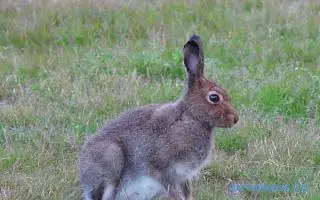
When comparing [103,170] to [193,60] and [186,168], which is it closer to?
[186,168]

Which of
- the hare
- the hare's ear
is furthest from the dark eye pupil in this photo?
the hare's ear

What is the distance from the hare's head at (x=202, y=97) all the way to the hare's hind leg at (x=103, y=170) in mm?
585

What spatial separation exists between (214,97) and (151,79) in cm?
302

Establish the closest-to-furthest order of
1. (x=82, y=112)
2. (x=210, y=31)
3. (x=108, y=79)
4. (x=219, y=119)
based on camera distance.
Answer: (x=219, y=119) → (x=82, y=112) → (x=108, y=79) → (x=210, y=31)

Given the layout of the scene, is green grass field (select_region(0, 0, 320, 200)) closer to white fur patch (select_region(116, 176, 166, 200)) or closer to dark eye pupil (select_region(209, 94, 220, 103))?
white fur patch (select_region(116, 176, 166, 200))

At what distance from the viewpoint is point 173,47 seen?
908cm

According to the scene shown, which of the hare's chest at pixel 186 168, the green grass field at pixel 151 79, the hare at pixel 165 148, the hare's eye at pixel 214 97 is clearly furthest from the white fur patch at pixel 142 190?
the hare's eye at pixel 214 97

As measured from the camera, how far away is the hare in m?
5.16

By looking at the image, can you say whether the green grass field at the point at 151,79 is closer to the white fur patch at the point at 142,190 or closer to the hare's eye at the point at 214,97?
the white fur patch at the point at 142,190

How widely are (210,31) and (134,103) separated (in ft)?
8.87

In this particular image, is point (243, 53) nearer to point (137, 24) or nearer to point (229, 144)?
point (137, 24)

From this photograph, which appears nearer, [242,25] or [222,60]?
[222,60]

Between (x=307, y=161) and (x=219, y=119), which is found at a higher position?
(x=219, y=119)

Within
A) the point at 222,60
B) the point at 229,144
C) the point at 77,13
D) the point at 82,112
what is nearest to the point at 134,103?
the point at 82,112
